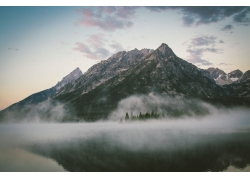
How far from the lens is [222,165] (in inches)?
1758

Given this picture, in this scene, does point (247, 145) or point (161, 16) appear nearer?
point (247, 145)

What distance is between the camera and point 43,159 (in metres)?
52.4

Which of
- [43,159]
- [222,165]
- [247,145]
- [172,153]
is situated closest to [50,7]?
[43,159]

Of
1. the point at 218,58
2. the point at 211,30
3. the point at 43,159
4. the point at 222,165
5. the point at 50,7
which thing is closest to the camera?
the point at 222,165
